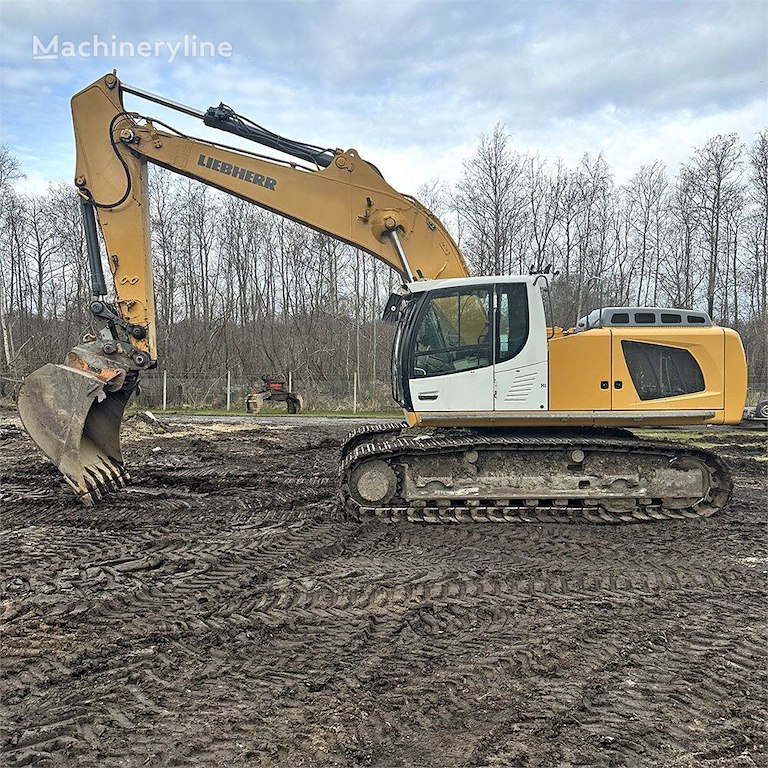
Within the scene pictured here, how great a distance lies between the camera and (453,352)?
683 centimetres

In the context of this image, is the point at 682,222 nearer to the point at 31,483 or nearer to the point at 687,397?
the point at 687,397

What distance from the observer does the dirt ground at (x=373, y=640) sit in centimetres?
288

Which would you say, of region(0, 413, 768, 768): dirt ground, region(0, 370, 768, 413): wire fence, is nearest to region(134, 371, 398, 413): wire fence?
region(0, 370, 768, 413): wire fence

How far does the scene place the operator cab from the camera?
6.69 metres

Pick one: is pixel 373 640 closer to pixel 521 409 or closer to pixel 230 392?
pixel 521 409

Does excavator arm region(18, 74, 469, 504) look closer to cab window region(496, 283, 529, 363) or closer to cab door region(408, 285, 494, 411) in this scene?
cab door region(408, 285, 494, 411)

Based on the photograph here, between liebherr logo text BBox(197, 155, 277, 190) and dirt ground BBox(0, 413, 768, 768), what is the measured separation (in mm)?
4063

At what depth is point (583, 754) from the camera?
279cm

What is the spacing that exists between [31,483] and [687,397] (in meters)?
8.54

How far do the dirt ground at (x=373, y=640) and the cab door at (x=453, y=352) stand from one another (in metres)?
1.39

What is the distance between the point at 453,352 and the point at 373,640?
11.8 ft

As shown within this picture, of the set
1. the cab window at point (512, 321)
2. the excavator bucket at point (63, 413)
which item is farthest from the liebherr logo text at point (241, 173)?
the cab window at point (512, 321)

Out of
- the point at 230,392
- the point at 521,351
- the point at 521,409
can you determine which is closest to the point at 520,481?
the point at 521,409

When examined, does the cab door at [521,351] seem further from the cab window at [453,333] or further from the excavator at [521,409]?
the cab window at [453,333]
